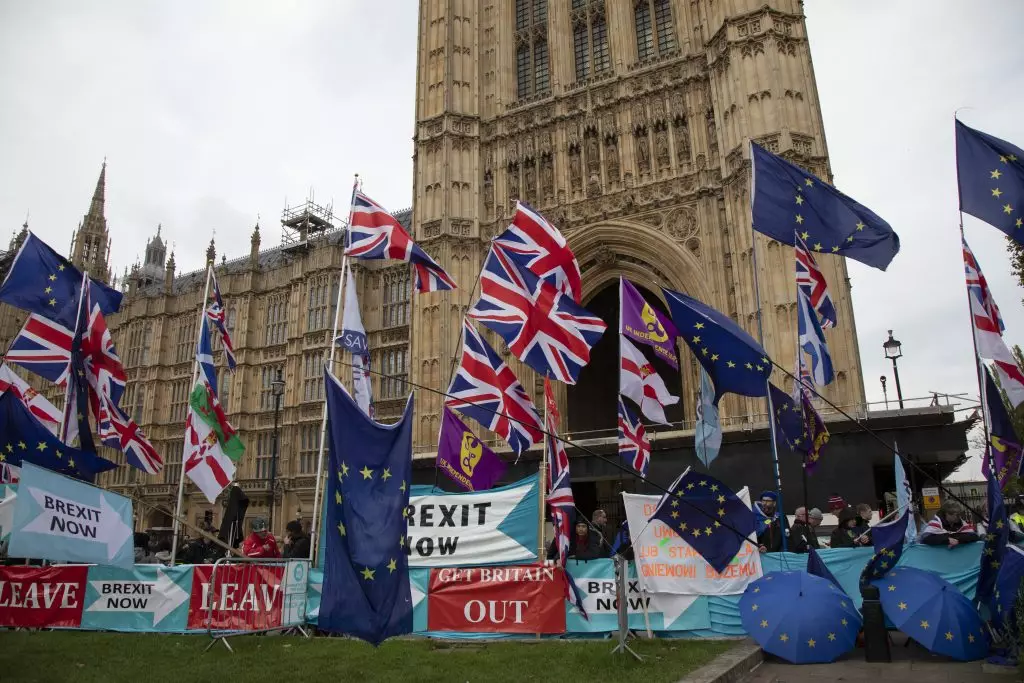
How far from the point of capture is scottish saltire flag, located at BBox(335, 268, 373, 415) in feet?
44.8

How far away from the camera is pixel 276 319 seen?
4097cm

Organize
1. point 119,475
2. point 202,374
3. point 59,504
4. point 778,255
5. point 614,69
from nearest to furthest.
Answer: point 59,504
point 202,374
point 778,255
point 614,69
point 119,475

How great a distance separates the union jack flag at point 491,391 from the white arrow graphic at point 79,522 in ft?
16.7

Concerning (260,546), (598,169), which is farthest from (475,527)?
(598,169)

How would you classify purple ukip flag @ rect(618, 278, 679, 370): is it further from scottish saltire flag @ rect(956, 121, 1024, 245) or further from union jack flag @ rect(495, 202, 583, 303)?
scottish saltire flag @ rect(956, 121, 1024, 245)

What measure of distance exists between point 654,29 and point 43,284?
76.1 ft

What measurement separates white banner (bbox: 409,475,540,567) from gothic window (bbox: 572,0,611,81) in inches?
870

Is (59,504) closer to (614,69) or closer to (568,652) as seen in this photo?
(568,652)

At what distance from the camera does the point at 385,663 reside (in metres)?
8.28

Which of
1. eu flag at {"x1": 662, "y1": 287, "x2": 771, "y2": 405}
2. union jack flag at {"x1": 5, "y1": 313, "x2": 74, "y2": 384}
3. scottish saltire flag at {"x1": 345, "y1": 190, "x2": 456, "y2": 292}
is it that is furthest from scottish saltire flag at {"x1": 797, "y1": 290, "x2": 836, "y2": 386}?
union jack flag at {"x1": 5, "y1": 313, "x2": 74, "y2": 384}

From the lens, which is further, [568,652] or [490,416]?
[490,416]

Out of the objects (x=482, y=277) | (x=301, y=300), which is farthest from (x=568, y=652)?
(x=301, y=300)

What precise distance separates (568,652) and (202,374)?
32.0 feet

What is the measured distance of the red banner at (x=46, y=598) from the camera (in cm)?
1155
